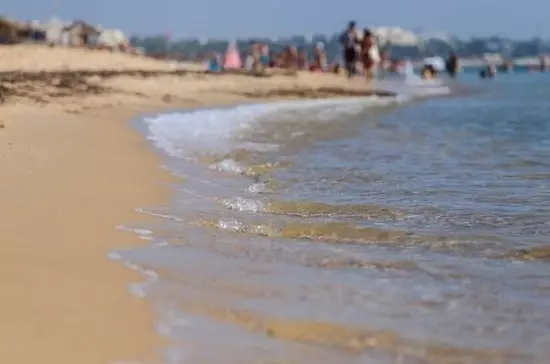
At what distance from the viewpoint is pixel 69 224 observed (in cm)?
416

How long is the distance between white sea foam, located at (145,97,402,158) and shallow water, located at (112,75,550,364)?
Answer: 1.18ft

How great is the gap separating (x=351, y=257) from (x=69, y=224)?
126cm

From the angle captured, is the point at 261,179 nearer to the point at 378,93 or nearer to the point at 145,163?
the point at 145,163

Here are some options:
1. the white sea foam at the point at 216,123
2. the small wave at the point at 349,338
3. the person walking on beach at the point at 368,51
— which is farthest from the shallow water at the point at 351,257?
the person walking on beach at the point at 368,51

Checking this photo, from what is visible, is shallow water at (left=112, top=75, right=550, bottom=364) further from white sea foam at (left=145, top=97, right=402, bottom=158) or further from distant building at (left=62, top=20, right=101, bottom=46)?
distant building at (left=62, top=20, right=101, bottom=46)

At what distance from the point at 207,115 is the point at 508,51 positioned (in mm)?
128864

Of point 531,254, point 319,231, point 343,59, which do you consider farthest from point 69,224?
point 343,59

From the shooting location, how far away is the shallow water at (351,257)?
269 centimetres

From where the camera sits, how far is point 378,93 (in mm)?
22547

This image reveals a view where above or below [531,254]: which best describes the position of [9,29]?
above

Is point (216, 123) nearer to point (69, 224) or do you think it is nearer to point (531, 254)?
point (69, 224)

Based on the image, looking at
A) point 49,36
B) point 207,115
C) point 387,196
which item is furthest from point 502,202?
point 49,36

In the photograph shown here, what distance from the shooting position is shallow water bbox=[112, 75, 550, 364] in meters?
2.69

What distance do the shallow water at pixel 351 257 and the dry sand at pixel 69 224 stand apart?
14 cm
